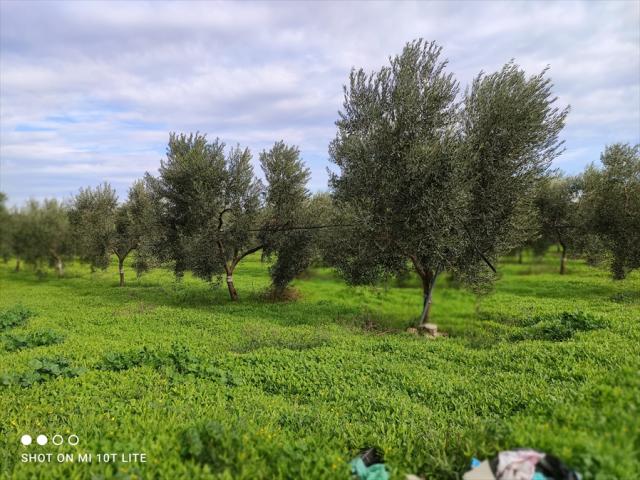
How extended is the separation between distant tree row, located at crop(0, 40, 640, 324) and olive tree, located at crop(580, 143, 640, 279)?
68 mm

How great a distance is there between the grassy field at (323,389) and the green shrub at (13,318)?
0.12 meters

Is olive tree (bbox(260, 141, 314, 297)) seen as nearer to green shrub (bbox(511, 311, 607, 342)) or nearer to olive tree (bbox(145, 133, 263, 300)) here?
olive tree (bbox(145, 133, 263, 300))

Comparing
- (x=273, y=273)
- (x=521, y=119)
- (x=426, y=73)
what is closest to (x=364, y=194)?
(x=426, y=73)

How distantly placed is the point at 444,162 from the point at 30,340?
16.5 meters

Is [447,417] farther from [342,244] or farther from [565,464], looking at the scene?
[342,244]

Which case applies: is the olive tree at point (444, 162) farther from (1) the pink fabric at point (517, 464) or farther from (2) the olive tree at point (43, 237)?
(2) the olive tree at point (43, 237)

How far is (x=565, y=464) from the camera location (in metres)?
4.17

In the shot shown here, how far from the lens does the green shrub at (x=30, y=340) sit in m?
12.7

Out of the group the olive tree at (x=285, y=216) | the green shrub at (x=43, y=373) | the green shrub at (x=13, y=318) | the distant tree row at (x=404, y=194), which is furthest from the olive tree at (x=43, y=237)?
the green shrub at (x=43, y=373)

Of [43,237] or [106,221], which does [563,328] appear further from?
[43,237]

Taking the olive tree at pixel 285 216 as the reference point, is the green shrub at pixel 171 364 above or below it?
below

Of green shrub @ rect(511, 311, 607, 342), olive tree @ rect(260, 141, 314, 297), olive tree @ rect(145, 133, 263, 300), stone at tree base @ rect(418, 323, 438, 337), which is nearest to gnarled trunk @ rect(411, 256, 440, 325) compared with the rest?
stone at tree base @ rect(418, 323, 438, 337)

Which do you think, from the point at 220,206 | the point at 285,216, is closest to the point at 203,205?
the point at 220,206

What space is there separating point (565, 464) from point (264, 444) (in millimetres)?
3581
